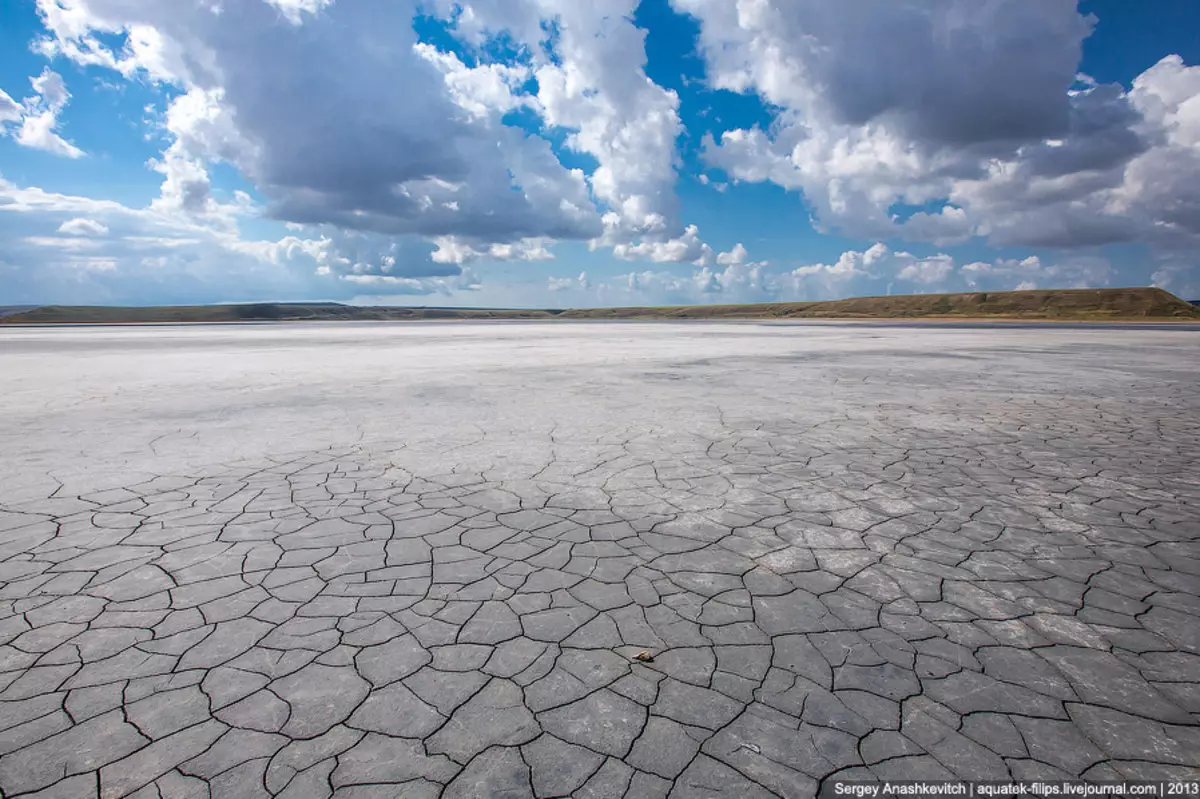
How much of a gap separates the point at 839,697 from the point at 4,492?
230 inches

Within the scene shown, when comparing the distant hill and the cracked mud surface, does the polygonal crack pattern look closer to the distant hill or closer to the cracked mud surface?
the cracked mud surface

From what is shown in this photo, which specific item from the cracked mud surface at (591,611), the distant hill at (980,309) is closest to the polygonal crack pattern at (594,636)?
the cracked mud surface at (591,611)

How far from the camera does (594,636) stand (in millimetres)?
2469

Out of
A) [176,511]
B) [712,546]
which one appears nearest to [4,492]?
[176,511]

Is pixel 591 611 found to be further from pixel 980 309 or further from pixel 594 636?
pixel 980 309

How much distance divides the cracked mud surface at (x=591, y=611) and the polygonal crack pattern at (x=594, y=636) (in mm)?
14

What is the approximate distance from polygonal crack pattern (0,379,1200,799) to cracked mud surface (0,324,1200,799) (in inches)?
0.5

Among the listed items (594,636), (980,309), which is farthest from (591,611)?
(980,309)

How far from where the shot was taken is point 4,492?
436 centimetres

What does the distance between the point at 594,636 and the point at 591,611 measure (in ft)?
0.66

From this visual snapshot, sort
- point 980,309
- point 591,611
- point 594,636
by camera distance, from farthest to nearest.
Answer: point 980,309
point 591,611
point 594,636

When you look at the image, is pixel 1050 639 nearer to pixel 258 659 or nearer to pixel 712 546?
pixel 712 546

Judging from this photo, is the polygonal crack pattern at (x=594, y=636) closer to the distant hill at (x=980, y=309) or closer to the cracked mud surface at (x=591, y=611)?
the cracked mud surface at (x=591, y=611)

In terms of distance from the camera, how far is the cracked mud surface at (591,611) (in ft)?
5.98
